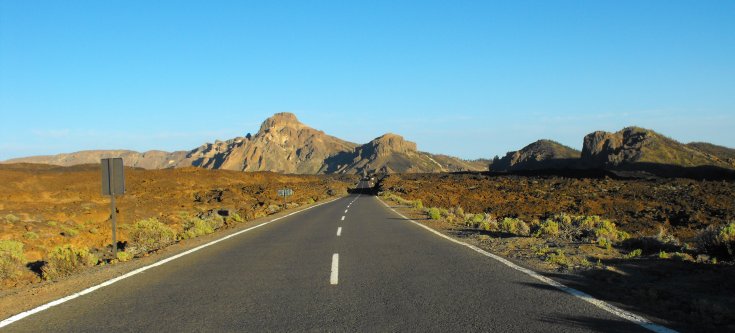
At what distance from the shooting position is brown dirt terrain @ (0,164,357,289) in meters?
19.3

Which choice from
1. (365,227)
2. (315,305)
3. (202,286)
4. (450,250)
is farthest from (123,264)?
(365,227)

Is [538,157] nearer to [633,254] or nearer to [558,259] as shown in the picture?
[633,254]

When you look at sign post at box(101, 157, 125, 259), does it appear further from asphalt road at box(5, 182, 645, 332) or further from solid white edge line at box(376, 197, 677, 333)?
solid white edge line at box(376, 197, 677, 333)

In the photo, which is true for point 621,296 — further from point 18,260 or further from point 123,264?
point 18,260

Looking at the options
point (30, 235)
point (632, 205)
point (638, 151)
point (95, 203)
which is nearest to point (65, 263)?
point (30, 235)

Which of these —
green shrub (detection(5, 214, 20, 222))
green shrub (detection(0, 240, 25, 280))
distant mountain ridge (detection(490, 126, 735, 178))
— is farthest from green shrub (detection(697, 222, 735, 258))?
distant mountain ridge (detection(490, 126, 735, 178))

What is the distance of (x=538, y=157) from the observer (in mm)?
143125

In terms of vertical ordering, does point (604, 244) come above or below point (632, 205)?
above

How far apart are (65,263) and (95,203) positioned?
30572 mm

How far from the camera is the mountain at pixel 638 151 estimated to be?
9556cm

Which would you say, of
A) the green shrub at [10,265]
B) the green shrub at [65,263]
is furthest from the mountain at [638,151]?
the green shrub at [10,265]

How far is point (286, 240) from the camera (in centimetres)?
1508

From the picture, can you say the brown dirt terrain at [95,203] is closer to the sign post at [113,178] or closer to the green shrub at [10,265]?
the green shrub at [10,265]

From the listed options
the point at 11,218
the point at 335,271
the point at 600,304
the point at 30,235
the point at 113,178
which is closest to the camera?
the point at 600,304
